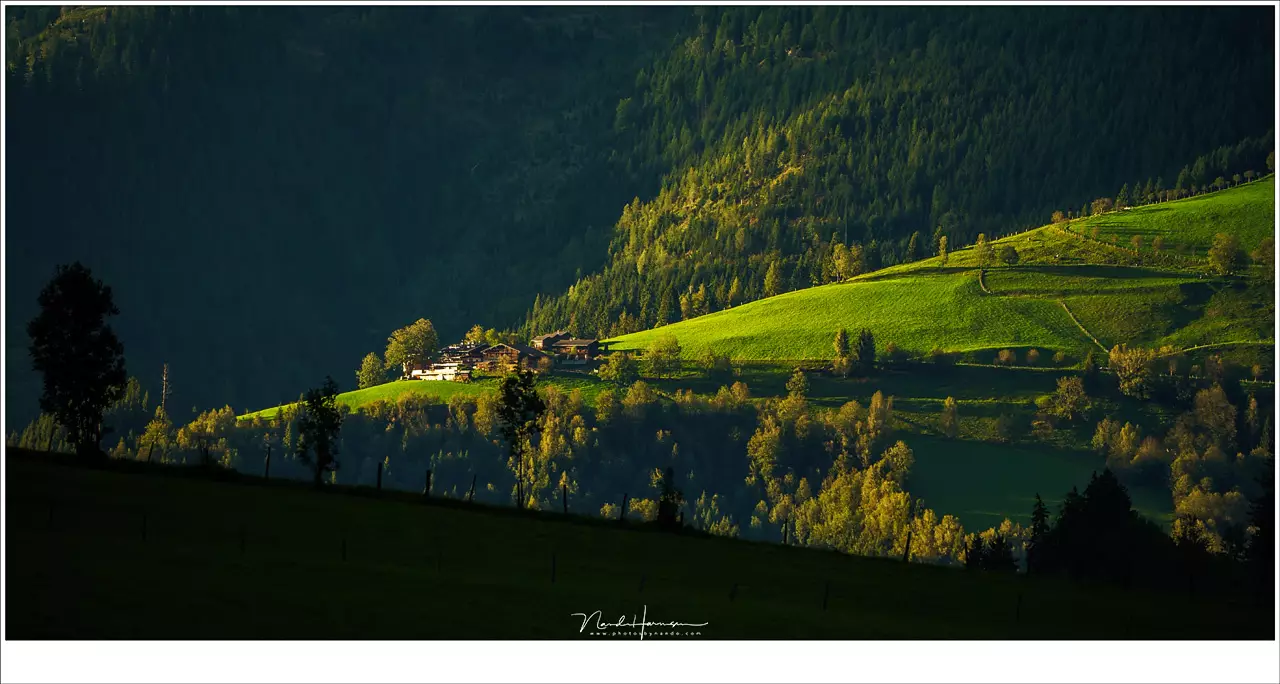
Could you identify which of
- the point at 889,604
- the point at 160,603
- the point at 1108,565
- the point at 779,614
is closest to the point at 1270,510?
the point at 1108,565

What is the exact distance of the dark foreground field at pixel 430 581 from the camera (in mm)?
58688

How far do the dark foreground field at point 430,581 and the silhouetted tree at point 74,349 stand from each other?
104ft

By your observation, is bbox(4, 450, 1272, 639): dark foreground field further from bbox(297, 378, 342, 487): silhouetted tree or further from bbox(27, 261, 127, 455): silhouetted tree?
bbox(27, 261, 127, 455): silhouetted tree

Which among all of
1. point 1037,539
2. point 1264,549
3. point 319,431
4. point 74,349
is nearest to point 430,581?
point 319,431

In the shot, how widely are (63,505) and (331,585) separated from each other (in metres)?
21.7

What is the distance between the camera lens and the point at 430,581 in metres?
67.9

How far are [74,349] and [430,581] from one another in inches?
3035

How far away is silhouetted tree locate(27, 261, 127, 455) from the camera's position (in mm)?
132625

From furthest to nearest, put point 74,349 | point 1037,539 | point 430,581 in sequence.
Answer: point 1037,539
point 74,349
point 430,581
